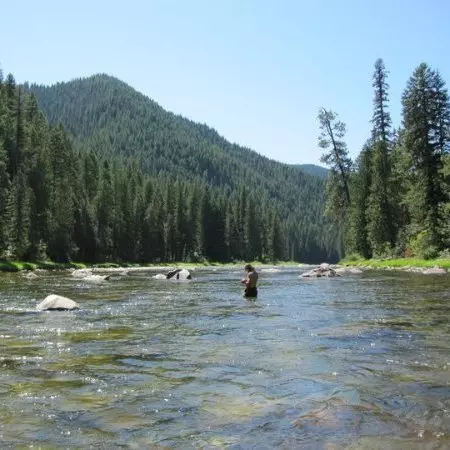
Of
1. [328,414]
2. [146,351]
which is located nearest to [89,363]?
[146,351]

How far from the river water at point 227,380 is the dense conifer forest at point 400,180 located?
1292 inches

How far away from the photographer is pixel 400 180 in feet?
206

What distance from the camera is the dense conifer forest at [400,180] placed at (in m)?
49.8

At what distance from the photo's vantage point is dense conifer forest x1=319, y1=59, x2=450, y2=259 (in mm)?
49750

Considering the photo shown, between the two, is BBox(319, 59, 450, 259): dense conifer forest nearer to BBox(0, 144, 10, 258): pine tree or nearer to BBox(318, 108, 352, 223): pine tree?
BBox(318, 108, 352, 223): pine tree

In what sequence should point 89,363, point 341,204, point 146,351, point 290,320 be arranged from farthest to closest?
point 341,204
point 290,320
point 146,351
point 89,363

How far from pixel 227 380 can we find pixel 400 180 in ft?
189

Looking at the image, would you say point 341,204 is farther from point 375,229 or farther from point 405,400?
point 405,400

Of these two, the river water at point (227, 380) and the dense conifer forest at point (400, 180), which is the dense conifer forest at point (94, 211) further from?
the river water at point (227, 380)

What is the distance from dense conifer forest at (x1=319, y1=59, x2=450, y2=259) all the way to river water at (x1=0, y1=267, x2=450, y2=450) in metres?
32.8

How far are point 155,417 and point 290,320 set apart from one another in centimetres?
1064

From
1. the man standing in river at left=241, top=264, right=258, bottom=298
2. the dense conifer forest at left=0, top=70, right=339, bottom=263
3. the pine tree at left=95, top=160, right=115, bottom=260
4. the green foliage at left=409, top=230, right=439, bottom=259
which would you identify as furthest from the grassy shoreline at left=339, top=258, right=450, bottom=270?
the pine tree at left=95, top=160, right=115, bottom=260

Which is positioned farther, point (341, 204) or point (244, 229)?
point (244, 229)

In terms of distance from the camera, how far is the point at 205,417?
294 inches
